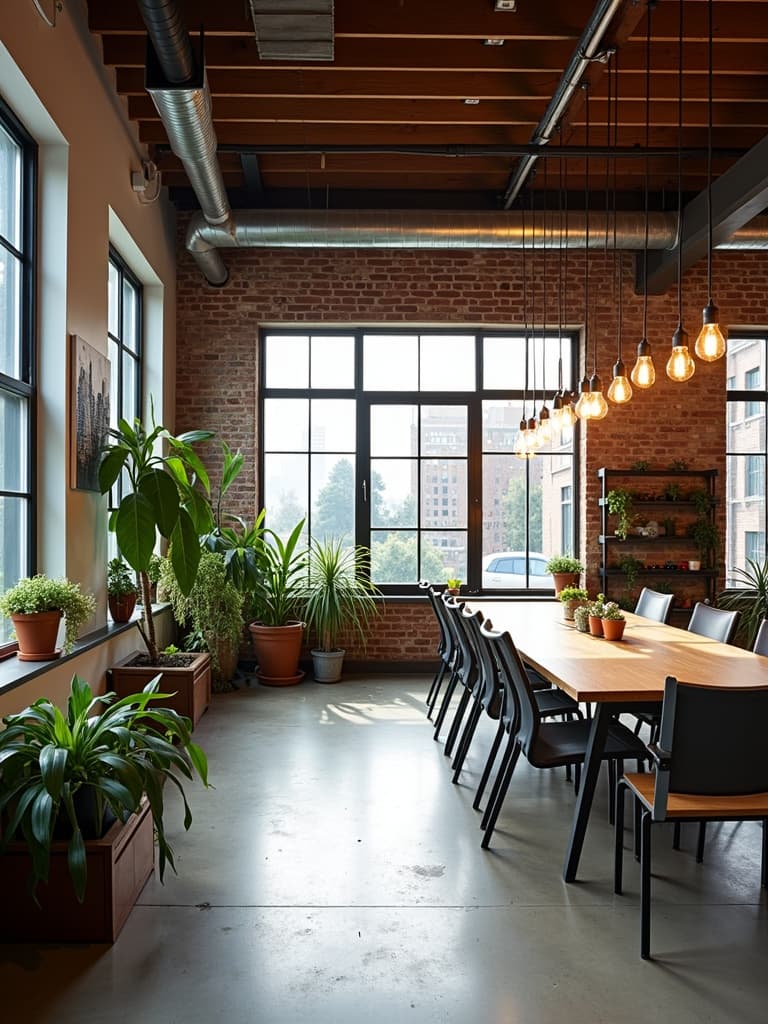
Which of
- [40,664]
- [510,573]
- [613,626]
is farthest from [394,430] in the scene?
[40,664]

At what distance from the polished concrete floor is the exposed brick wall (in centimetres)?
385

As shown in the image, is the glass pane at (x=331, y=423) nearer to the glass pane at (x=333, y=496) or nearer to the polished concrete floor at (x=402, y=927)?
the glass pane at (x=333, y=496)

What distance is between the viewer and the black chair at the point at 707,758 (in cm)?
261

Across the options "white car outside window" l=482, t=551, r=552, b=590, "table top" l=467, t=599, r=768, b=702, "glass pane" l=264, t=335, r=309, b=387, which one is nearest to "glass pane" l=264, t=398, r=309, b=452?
"glass pane" l=264, t=335, r=309, b=387

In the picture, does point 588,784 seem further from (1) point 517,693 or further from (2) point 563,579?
(2) point 563,579

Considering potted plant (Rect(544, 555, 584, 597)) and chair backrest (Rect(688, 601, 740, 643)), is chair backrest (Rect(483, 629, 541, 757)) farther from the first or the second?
potted plant (Rect(544, 555, 584, 597))

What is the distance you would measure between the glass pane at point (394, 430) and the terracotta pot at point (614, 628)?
364 centimetres

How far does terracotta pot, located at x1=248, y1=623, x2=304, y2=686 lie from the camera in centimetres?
704

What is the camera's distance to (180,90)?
13.9 ft

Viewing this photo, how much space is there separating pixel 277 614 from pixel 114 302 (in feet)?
9.32

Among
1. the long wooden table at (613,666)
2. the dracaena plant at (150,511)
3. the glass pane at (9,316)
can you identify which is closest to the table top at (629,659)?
the long wooden table at (613,666)

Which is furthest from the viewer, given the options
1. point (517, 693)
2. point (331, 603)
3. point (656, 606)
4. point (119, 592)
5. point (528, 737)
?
point (331, 603)

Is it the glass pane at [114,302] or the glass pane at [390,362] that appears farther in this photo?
the glass pane at [390,362]

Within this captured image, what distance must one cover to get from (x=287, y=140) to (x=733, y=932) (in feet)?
18.7
